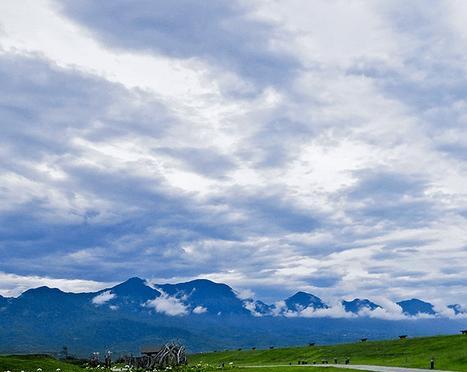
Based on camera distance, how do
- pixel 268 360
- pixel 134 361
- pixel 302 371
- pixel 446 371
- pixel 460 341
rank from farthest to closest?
pixel 268 360 < pixel 134 361 < pixel 460 341 < pixel 302 371 < pixel 446 371

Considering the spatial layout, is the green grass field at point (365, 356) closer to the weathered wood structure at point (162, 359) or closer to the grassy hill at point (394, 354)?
the grassy hill at point (394, 354)

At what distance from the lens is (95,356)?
424 ft

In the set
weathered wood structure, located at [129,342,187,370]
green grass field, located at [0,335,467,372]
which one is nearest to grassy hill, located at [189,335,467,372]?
green grass field, located at [0,335,467,372]

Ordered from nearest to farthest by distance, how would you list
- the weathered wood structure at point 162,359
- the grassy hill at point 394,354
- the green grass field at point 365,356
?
the green grass field at point 365,356 → the grassy hill at point 394,354 → the weathered wood structure at point 162,359

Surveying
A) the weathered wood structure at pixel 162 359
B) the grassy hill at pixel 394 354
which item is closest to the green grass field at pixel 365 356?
the grassy hill at pixel 394 354

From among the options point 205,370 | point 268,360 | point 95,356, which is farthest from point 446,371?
point 95,356

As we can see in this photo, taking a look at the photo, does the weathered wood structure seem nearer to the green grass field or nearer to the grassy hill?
the green grass field

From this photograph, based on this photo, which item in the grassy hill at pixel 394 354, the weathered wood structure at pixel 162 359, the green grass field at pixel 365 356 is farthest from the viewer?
the weathered wood structure at pixel 162 359

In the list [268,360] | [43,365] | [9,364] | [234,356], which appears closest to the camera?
[9,364]

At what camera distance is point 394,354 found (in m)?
110

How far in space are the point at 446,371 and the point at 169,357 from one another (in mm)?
54083

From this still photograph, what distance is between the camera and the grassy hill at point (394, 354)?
3305 inches

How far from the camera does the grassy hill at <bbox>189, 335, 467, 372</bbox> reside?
83938mm

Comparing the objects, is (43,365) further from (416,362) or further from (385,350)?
(385,350)
